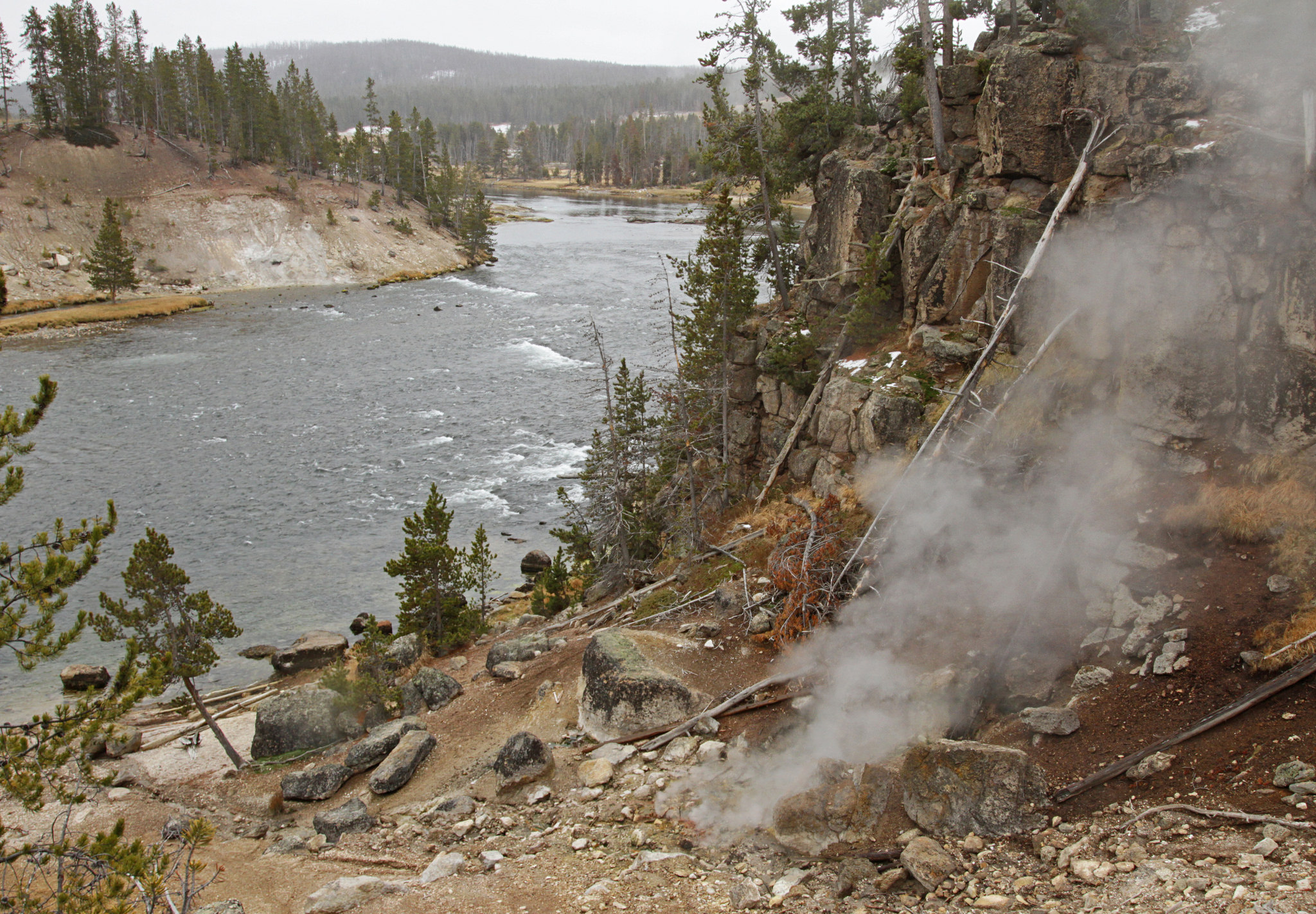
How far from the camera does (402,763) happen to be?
1345 centimetres

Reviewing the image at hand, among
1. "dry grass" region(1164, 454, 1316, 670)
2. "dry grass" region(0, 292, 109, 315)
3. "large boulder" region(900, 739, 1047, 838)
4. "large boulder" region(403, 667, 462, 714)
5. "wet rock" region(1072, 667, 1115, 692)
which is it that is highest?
"dry grass" region(0, 292, 109, 315)

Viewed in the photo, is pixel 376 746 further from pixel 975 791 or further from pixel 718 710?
pixel 975 791

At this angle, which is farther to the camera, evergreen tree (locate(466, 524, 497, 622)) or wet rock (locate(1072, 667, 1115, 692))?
evergreen tree (locate(466, 524, 497, 622))

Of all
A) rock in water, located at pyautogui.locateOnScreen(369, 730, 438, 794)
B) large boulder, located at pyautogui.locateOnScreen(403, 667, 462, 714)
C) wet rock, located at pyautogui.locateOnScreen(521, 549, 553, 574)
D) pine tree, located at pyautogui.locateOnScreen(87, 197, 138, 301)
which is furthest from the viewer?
pine tree, located at pyautogui.locateOnScreen(87, 197, 138, 301)

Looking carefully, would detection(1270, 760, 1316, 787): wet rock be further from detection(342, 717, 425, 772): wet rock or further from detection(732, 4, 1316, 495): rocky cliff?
detection(342, 717, 425, 772): wet rock

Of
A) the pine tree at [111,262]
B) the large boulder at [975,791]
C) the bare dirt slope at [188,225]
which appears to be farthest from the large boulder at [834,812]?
the bare dirt slope at [188,225]

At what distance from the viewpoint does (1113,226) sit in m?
14.4

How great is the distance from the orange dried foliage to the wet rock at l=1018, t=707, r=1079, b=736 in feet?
12.4

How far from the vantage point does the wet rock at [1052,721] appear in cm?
889

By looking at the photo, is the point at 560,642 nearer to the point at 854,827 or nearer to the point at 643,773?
the point at 643,773

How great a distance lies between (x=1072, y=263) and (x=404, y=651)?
17.7 m

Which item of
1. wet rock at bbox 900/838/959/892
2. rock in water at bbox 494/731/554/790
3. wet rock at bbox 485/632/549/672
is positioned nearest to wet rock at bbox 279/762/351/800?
wet rock at bbox 485/632/549/672

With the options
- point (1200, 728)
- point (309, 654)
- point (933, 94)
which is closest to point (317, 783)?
point (309, 654)

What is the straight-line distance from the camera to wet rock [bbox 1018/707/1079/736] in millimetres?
8891
